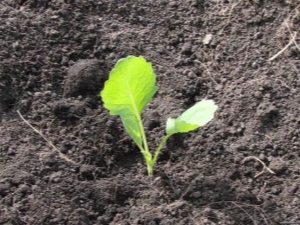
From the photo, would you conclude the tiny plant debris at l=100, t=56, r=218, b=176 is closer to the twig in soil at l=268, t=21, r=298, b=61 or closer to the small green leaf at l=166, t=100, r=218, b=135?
the small green leaf at l=166, t=100, r=218, b=135

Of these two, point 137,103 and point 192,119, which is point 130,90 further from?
point 192,119

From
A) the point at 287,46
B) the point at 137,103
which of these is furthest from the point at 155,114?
the point at 287,46

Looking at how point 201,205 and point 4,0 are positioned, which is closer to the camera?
point 201,205

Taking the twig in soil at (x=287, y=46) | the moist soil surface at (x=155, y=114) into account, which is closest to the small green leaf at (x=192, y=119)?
the moist soil surface at (x=155, y=114)

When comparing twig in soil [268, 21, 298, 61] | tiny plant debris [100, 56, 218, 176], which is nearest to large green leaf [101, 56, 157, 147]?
→ tiny plant debris [100, 56, 218, 176]

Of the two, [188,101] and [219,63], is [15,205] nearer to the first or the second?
[188,101]

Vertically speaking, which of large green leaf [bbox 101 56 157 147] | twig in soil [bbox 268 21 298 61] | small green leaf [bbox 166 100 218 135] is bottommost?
small green leaf [bbox 166 100 218 135]

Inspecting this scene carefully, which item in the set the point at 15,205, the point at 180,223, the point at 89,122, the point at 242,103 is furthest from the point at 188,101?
the point at 15,205
